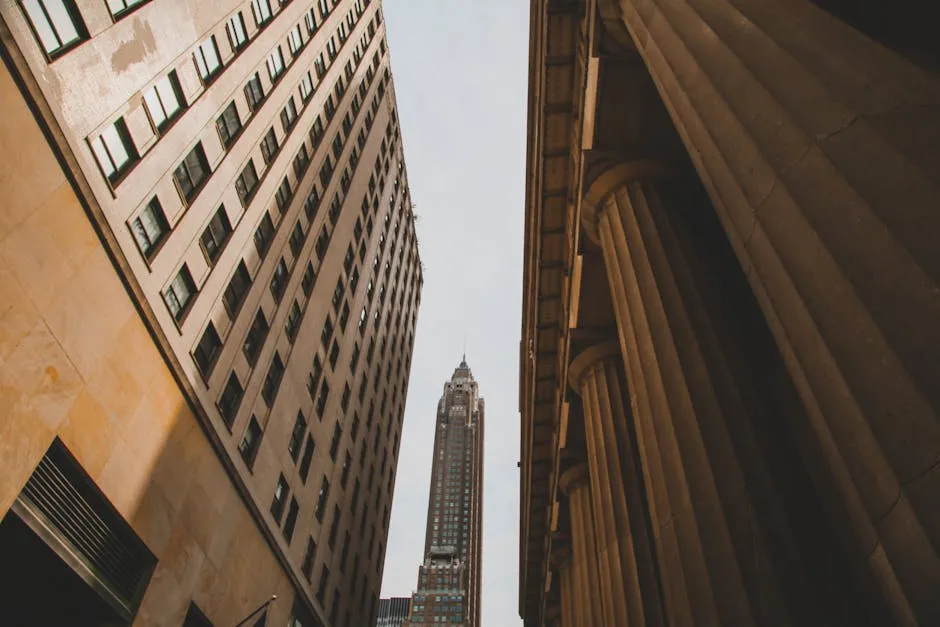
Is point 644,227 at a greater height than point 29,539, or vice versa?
point 644,227

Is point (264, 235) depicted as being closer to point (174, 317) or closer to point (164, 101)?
point (164, 101)

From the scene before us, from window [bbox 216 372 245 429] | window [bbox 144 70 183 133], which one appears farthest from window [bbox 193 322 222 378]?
window [bbox 144 70 183 133]

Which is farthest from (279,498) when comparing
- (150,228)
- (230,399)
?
(150,228)

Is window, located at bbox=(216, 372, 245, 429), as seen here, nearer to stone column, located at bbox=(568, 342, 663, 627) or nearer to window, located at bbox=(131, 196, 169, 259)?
window, located at bbox=(131, 196, 169, 259)

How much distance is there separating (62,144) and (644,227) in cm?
1463

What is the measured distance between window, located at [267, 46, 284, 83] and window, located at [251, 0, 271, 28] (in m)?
1.35

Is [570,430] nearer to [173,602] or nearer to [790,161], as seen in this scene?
[173,602]

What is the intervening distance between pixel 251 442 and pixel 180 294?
23.8ft

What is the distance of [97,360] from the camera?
48.3 ft

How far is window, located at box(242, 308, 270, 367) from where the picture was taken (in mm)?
23688

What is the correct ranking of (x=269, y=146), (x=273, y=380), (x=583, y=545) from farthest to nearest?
(x=269, y=146) → (x=273, y=380) → (x=583, y=545)

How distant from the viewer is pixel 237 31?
24.9m

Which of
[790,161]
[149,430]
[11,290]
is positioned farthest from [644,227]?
[149,430]

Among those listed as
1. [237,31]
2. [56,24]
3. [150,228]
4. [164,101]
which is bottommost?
[150,228]
